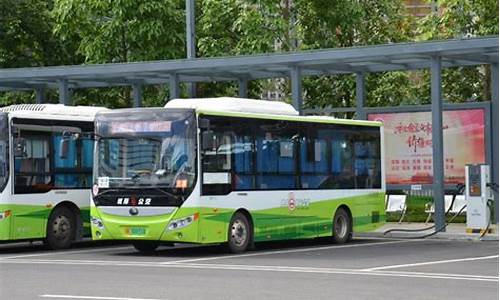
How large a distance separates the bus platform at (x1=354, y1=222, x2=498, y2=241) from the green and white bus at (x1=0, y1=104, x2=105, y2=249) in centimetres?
773

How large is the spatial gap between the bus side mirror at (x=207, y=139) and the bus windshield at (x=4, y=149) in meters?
4.06

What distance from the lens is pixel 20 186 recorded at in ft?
72.3

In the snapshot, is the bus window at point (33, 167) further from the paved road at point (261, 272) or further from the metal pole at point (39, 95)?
the metal pole at point (39, 95)

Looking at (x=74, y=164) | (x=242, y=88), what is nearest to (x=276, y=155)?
(x=74, y=164)

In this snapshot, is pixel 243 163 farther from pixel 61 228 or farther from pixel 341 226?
pixel 61 228

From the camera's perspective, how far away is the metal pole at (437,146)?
26.7 m

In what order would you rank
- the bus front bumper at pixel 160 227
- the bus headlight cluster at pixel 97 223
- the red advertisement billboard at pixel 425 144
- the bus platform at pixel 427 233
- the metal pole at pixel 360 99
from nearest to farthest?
the bus front bumper at pixel 160 227, the bus headlight cluster at pixel 97 223, the bus platform at pixel 427 233, the red advertisement billboard at pixel 425 144, the metal pole at pixel 360 99

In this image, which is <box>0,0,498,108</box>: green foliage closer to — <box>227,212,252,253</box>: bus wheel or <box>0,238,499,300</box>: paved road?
<box>0,238,499,300</box>: paved road

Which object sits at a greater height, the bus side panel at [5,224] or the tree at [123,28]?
the tree at [123,28]

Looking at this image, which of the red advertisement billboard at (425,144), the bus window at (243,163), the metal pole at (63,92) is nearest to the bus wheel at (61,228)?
the bus window at (243,163)

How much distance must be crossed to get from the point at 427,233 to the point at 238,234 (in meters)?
7.22

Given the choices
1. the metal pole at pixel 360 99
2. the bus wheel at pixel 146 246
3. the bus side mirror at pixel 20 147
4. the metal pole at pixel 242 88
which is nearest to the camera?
the bus wheel at pixel 146 246

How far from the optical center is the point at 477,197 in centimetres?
2550

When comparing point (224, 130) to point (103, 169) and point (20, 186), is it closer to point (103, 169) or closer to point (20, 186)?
point (103, 169)
